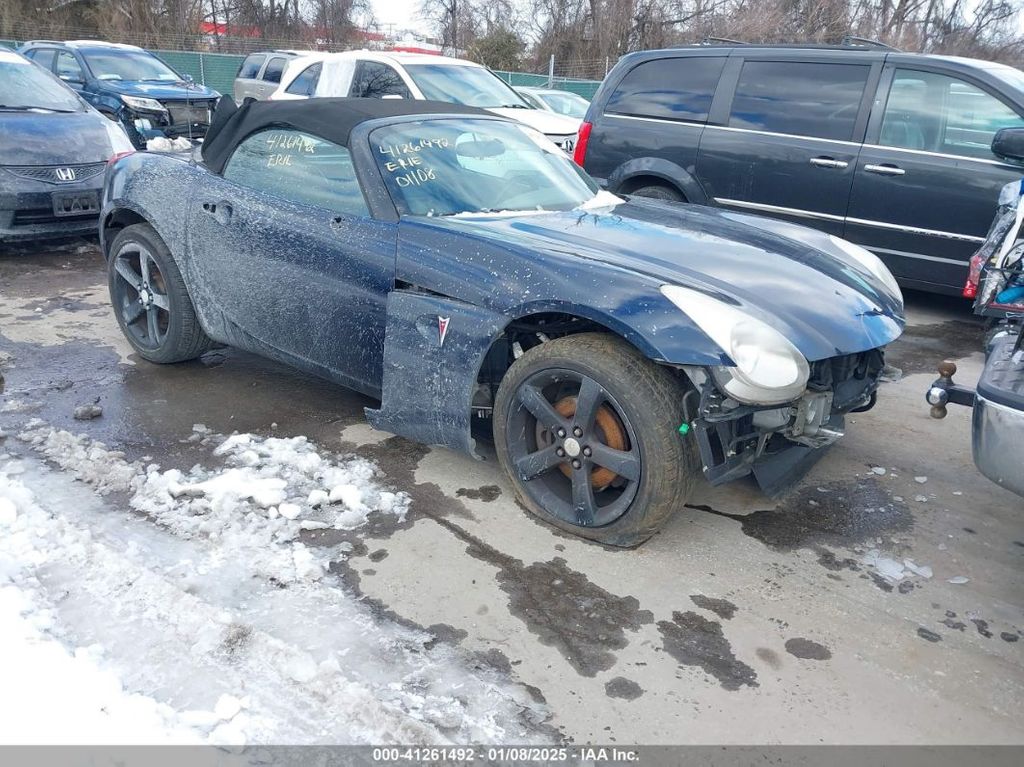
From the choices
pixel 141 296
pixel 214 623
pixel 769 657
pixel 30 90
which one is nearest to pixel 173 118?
pixel 30 90

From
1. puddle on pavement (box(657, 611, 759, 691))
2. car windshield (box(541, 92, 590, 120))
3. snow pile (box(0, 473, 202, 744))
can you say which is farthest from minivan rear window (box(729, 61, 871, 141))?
→ car windshield (box(541, 92, 590, 120))

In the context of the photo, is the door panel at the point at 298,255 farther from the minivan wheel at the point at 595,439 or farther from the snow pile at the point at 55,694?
the snow pile at the point at 55,694

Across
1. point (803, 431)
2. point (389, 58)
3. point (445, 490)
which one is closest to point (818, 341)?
point (803, 431)

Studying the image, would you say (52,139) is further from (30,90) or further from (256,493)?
(256,493)

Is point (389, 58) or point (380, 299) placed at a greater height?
point (389, 58)

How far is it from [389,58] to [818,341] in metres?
7.61

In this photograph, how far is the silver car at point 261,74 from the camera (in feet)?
46.5

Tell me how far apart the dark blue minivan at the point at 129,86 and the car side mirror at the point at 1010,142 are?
34.0 feet

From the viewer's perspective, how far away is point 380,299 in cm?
362

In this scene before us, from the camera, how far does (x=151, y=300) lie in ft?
15.7

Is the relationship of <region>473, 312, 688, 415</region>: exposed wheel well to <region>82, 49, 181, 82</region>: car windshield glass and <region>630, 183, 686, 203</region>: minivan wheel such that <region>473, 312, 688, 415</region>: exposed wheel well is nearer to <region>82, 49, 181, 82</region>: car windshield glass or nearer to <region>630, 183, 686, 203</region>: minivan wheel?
<region>630, 183, 686, 203</region>: minivan wheel

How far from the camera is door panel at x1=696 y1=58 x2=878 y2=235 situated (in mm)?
6418

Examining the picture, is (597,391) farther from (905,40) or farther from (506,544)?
(905,40)

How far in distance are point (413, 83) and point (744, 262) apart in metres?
6.64
